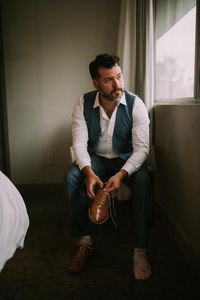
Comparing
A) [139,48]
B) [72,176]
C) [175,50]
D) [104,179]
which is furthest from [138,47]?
[72,176]

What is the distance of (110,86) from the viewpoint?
5.60ft

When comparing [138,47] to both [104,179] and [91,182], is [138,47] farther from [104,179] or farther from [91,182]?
[91,182]

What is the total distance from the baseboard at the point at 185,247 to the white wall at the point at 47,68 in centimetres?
134

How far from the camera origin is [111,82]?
1.70 metres

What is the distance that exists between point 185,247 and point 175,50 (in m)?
1.29

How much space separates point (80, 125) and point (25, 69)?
1.33 m

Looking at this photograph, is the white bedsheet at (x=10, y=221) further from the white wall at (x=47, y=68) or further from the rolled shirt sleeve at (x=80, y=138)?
the white wall at (x=47, y=68)

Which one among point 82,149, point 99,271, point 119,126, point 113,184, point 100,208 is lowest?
point 99,271

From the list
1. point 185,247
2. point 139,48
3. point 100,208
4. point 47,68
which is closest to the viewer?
point 100,208

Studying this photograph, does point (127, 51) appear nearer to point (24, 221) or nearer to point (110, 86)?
point (110, 86)

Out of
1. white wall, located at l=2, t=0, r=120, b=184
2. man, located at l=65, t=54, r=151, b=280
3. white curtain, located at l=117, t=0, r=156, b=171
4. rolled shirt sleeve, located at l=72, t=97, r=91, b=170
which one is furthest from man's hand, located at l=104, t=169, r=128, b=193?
white wall, located at l=2, t=0, r=120, b=184

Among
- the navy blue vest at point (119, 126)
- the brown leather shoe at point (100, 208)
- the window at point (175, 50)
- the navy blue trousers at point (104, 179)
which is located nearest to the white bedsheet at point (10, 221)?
the brown leather shoe at point (100, 208)

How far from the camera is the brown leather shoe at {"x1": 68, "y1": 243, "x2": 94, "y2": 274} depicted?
1.51m

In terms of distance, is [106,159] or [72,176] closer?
[72,176]
